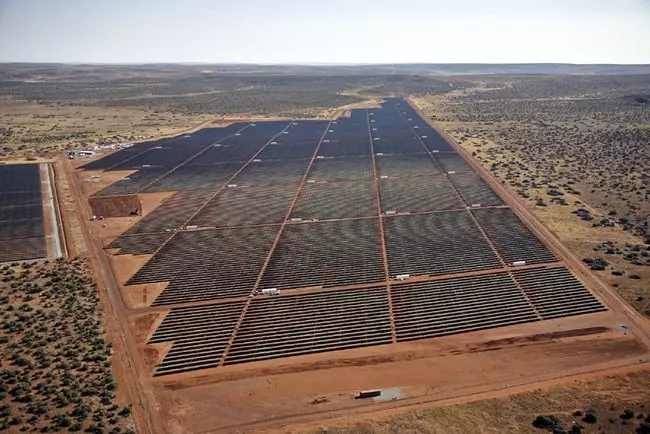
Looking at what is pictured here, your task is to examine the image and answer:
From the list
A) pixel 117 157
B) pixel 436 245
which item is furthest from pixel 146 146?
pixel 436 245

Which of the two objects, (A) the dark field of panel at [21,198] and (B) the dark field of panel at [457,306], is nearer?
(B) the dark field of panel at [457,306]

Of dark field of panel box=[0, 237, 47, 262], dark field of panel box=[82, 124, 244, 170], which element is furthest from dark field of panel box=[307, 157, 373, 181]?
dark field of panel box=[0, 237, 47, 262]

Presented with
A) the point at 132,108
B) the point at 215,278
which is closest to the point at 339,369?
the point at 215,278

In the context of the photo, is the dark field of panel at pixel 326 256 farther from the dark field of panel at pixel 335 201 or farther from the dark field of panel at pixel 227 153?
the dark field of panel at pixel 227 153

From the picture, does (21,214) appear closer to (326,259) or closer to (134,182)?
(134,182)

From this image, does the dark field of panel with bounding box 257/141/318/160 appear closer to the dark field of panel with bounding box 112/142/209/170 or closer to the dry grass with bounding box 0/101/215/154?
the dark field of panel with bounding box 112/142/209/170

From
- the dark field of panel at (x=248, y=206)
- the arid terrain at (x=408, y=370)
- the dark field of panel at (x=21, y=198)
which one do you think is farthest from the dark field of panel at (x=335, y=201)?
the dark field of panel at (x=21, y=198)
